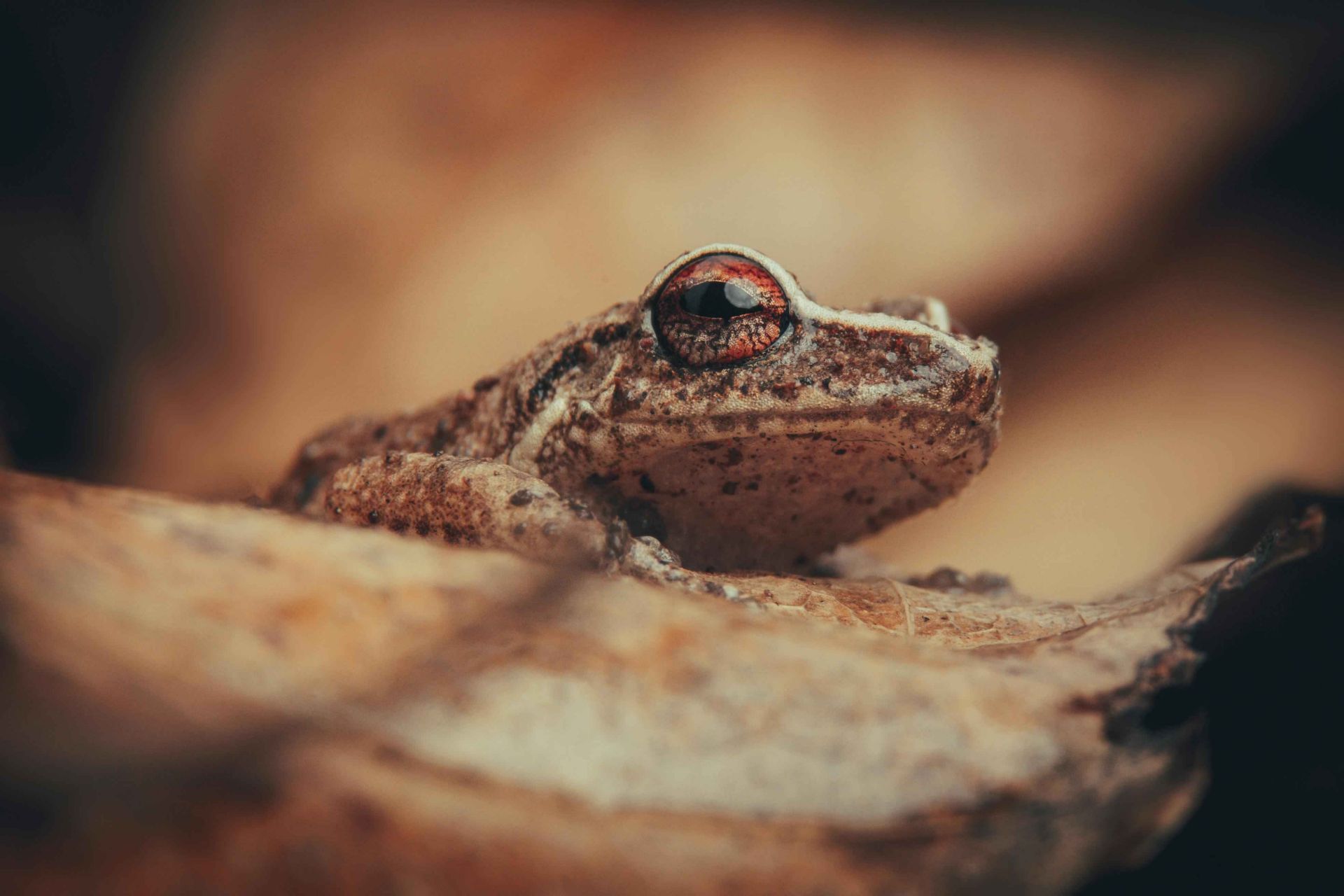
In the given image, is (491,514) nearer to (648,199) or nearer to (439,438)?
(439,438)

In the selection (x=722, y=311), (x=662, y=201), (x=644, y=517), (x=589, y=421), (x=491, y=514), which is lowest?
(x=491, y=514)

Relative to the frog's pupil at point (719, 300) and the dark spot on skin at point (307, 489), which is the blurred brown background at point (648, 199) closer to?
the dark spot on skin at point (307, 489)

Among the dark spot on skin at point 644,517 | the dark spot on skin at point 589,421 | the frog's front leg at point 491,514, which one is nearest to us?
the frog's front leg at point 491,514

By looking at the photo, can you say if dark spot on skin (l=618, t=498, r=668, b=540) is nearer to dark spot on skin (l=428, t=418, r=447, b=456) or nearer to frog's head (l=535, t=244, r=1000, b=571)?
frog's head (l=535, t=244, r=1000, b=571)

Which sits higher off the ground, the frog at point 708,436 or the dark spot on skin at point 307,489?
the dark spot on skin at point 307,489

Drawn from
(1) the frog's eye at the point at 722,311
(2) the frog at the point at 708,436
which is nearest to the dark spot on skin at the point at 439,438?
(2) the frog at the point at 708,436

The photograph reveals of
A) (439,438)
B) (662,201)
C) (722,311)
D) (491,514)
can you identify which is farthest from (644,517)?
(662,201)
